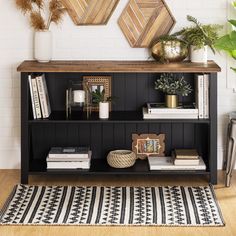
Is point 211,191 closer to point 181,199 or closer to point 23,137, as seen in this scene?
point 181,199

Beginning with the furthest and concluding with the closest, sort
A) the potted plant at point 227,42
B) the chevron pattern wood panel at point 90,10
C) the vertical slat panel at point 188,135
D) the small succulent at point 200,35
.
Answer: the vertical slat panel at point 188,135
the chevron pattern wood panel at point 90,10
the small succulent at point 200,35
the potted plant at point 227,42

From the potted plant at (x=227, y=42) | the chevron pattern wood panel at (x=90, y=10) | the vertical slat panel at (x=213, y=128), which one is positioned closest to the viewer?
the potted plant at (x=227, y=42)

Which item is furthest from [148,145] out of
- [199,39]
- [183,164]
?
[199,39]

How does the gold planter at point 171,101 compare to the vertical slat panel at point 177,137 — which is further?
the vertical slat panel at point 177,137

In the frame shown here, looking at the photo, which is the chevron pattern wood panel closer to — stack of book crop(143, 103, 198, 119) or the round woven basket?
stack of book crop(143, 103, 198, 119)

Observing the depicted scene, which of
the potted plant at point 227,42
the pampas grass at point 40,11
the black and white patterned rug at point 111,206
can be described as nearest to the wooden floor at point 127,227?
the black and white patterned rug at point 111,206

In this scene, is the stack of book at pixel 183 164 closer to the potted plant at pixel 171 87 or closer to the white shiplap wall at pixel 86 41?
the potted plant at pixel 171 87

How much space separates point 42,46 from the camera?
4965 millimetres

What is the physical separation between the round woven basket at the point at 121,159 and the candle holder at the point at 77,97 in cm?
35

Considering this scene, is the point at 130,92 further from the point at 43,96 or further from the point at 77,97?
the point at 43,96

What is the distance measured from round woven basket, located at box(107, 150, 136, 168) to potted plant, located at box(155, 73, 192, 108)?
0.46 meters

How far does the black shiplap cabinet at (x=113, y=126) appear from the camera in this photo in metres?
4.83

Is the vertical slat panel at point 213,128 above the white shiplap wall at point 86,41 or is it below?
below

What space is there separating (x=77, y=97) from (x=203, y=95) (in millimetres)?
888
